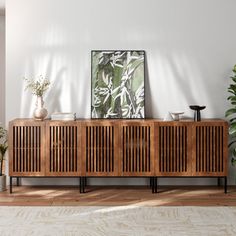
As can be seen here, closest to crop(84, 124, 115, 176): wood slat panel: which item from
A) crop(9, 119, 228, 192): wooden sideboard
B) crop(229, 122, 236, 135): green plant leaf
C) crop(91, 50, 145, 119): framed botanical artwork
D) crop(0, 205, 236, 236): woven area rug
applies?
crop(9, 119, 228, 192): wooden sideboard

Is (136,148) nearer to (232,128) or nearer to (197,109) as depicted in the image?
(197,109)

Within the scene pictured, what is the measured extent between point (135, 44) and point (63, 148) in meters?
1.42

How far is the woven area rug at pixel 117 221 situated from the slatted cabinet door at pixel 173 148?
29.2 inches

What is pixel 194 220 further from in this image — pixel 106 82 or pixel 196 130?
pixel 106 82

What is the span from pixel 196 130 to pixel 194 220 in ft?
4.38

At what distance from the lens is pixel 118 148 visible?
5844 mm

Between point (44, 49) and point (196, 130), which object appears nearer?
point (196, 130)

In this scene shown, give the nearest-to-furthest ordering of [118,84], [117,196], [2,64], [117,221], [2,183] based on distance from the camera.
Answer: [117,221]
[117,196]
[2,183]
[118,84]
[2,64]

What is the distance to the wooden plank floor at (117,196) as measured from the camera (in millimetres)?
5453

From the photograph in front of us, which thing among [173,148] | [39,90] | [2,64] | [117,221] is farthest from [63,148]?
[2,64]

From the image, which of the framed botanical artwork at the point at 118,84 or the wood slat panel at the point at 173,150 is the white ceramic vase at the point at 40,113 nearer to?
the framed botanical artwork at the point at 118,84

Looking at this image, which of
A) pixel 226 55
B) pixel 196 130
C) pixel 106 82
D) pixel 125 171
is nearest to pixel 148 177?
pixel 125 171

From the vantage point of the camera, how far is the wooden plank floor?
5453 millimetres

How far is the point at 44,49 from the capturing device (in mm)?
6270
